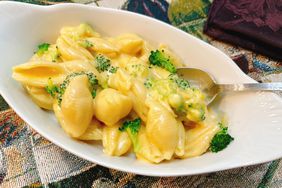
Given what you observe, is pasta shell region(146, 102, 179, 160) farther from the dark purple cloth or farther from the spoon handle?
the dark purple cloth

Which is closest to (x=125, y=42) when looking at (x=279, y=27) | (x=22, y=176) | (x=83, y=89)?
(x=83, y=89)

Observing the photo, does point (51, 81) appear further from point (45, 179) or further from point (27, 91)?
point (45, 179)

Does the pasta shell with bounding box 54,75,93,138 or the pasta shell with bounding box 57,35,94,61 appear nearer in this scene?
the pasta shell with bounding box 54,75,93,138

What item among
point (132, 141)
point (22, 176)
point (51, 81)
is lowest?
point (22, 176)

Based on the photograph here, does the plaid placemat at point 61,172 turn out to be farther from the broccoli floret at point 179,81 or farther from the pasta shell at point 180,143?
the broccoli floret at point 179,81

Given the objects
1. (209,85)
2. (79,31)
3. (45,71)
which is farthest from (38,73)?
(209,85)

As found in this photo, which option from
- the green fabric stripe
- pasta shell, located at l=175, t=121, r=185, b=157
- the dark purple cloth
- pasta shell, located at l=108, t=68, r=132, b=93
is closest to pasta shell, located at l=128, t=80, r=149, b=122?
pasta shell, located at l=108, t=68, r=132, b=93

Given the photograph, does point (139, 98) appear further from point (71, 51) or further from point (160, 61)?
point (71, 51)
